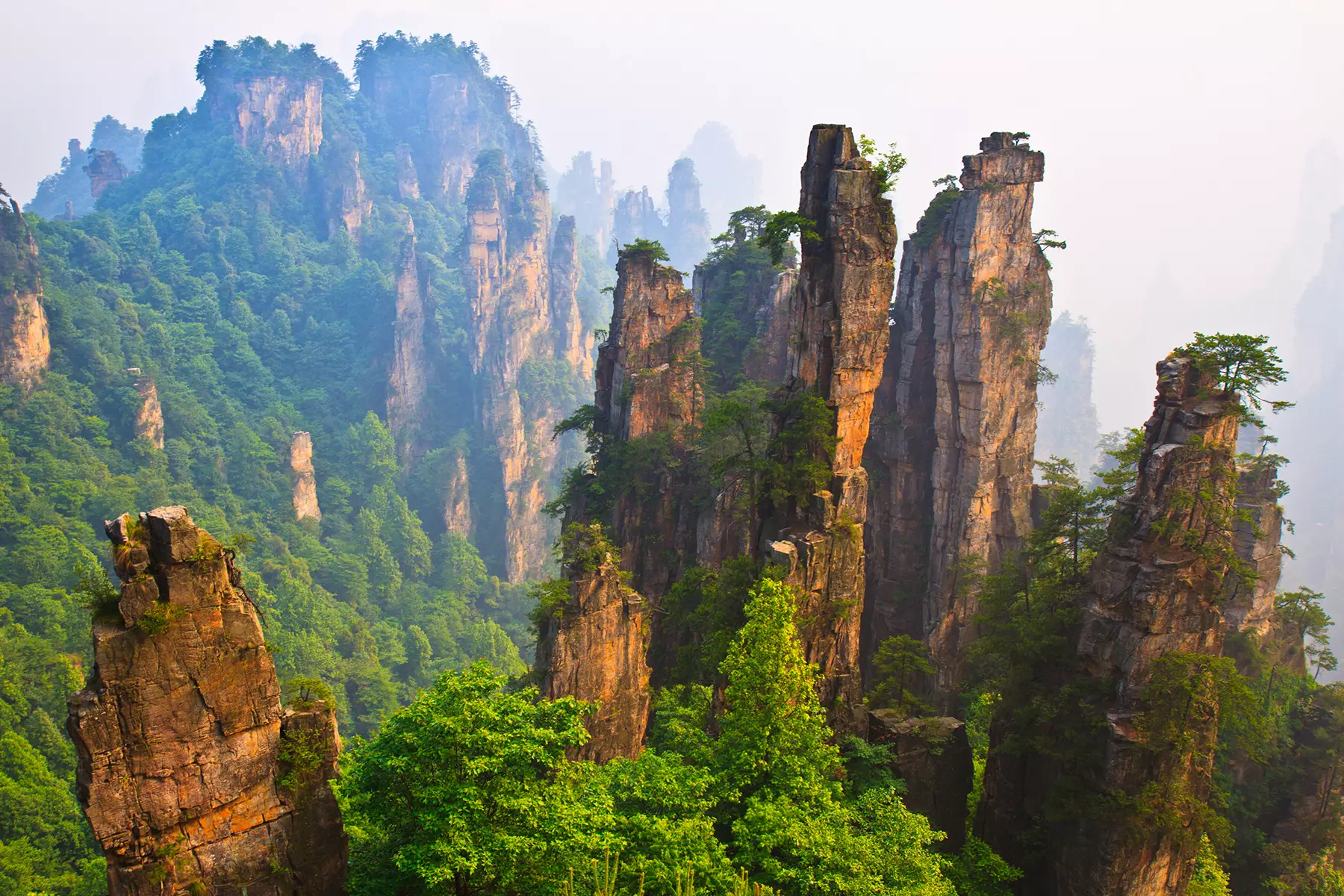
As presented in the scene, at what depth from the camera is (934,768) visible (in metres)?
19.0

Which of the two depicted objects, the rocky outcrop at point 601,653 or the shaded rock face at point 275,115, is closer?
the rocky outcrop at point 601,653

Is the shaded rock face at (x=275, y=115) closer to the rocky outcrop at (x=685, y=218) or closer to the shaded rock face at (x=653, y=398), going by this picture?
the rocky outcrop at (x=685, y=218)

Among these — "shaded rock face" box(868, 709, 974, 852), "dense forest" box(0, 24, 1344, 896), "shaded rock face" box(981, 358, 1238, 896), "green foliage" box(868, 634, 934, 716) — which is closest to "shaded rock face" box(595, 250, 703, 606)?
"dense forest" box(0, 24, 1344, 896)

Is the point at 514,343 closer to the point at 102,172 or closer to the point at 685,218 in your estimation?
the point at 102,172

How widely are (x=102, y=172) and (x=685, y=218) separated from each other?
79.3 m

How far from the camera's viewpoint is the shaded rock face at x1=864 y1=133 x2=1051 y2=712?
31.0 m

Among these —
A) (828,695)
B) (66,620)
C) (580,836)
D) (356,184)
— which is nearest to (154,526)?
(580,836)

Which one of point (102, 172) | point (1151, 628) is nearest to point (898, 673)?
point (1151, 628)

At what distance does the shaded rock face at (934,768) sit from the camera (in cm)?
1881

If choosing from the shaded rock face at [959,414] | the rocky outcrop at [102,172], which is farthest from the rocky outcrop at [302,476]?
the rocky outcrop at [102,172]

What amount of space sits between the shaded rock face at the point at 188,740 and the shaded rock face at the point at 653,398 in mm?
19441

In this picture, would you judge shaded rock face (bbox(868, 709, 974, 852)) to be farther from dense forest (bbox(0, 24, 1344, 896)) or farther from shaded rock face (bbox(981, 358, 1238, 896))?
shaded rock face (bbox(981, 358, 1238, 896))

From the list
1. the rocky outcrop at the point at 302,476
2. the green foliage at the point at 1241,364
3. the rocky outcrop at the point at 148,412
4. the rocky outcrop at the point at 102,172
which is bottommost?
the green foliage at the point at 1241,364

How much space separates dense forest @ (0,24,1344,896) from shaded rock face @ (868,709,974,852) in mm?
142
